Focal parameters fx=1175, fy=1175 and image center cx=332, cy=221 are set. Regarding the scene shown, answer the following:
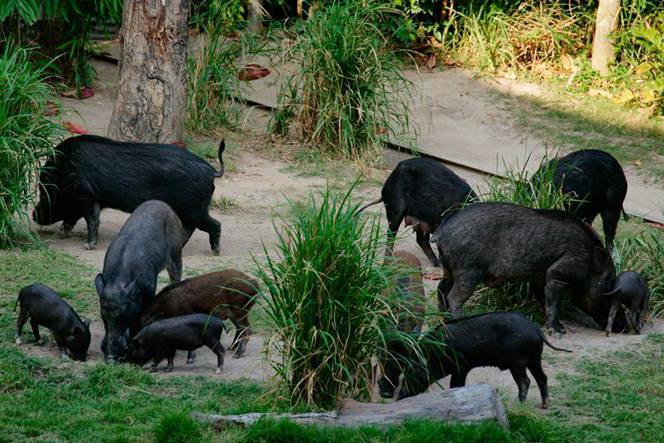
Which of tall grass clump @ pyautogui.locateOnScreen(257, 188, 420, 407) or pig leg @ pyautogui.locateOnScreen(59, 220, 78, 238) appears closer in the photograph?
tall grass clump @ pyautogui.locateOnScreen(257, 188, 420, 407)

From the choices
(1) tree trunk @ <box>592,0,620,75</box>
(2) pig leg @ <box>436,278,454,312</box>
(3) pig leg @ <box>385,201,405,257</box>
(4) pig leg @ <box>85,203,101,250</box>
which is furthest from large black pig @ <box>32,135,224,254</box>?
(1) tree trunk @ <box>592,0,620,75</box>

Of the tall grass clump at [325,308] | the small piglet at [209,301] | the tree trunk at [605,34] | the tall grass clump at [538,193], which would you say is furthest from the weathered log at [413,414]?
the tree trunk at [605,34]

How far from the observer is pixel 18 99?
32.3 feet

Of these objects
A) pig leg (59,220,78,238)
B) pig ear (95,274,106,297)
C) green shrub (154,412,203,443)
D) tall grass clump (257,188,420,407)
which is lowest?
pig leg (59,220,78,238)

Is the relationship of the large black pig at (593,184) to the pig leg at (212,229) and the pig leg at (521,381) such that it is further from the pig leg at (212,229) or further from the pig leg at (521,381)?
the pig leg at (521,381)

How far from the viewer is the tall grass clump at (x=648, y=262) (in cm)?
912

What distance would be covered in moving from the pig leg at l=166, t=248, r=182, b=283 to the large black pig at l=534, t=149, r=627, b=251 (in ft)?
10.5

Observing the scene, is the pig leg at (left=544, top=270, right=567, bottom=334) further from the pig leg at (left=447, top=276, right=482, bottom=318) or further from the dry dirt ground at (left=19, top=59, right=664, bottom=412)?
the pig leg at (left=447, top=276, right=482, bottom=318)

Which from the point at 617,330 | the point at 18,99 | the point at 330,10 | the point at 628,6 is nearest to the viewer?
the point at 617,330

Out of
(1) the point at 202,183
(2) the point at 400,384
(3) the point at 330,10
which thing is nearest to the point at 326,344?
(2) the point at 400,384

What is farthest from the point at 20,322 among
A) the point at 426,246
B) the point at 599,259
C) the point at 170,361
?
the point at 599,259

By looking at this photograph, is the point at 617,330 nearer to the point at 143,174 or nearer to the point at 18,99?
the point at 143,174

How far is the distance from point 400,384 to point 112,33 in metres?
10.8

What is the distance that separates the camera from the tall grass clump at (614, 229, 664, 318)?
9.12 m
